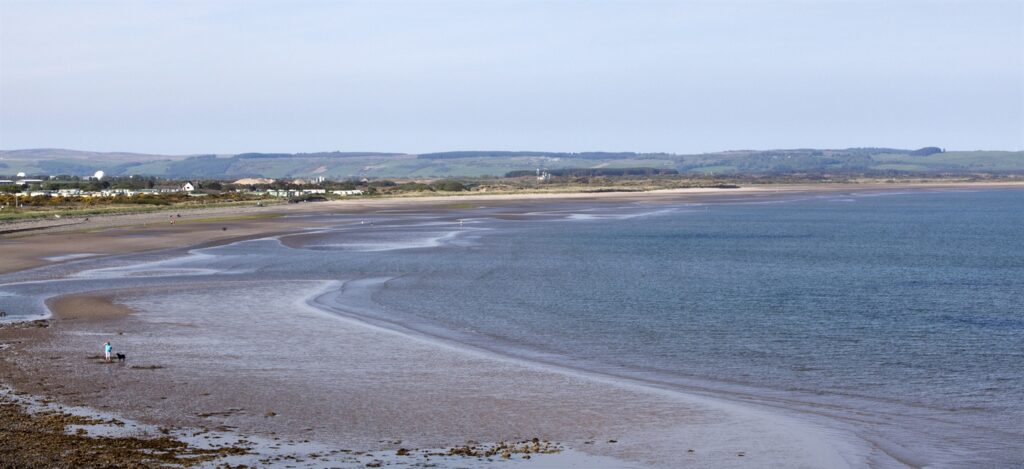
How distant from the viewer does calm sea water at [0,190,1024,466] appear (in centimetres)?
1588

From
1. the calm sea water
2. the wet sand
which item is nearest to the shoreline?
the calm sea water

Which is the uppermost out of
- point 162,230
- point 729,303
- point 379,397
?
point 379,397

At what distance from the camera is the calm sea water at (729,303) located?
15.9 meters

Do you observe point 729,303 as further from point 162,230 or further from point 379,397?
point 162,230

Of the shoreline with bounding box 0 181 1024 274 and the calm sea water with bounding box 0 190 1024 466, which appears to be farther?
the shoreline with bounding box 0 181 1024 274

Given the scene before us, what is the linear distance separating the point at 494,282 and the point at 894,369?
15529 mm

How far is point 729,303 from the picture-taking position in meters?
27.5

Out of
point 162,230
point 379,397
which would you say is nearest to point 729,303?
point 379,397

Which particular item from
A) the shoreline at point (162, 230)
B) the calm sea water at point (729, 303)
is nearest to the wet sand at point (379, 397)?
the calm sea water at point (729, 303)

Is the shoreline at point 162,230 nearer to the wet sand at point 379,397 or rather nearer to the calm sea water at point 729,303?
the calm sea water at point 729,303

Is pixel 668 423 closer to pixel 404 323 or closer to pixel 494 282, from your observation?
pixel 404 323

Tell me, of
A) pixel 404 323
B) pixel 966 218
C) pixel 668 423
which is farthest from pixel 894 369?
pixel 966 218

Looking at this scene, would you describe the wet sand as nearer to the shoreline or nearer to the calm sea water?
the calm sea water

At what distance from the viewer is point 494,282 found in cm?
3203
